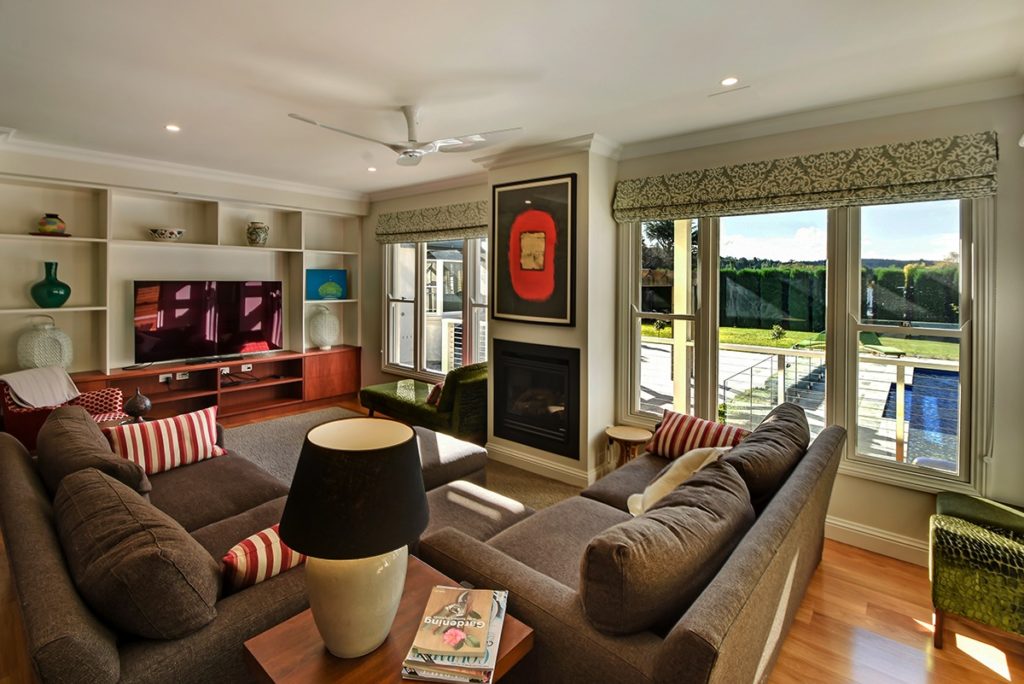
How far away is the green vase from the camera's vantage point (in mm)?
4168

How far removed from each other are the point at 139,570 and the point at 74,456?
1.08 metres

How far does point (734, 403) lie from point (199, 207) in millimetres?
5318

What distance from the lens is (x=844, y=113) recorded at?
114 inches

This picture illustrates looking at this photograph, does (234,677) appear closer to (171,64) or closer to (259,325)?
(171,64)

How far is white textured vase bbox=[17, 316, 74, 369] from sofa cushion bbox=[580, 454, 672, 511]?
442 cm

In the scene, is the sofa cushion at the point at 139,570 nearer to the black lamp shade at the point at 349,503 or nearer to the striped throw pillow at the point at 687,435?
the black lamp shade at the point at 349,503

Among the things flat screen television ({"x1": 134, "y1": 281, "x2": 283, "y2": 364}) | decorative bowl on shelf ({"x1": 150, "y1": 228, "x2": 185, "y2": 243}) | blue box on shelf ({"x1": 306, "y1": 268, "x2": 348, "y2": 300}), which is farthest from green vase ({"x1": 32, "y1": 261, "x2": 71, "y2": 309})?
blue box on shelf ({"x1": 306, "y1": 268, "x2": 348, "y2": 300})

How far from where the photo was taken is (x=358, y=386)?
20.8 ft

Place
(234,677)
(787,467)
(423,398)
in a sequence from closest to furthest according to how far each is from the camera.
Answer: (234,677)
(787,467)
(423,398)

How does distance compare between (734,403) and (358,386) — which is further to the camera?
(358,386)

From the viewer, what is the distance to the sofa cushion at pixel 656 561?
1.22 metres

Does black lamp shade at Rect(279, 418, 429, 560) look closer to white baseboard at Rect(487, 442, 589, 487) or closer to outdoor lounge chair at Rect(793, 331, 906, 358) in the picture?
white baseboard at Rect(487, 442, 589, 487)

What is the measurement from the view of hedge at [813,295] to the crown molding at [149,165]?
4.36 m

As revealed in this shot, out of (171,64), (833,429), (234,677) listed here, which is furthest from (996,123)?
(171,64)
